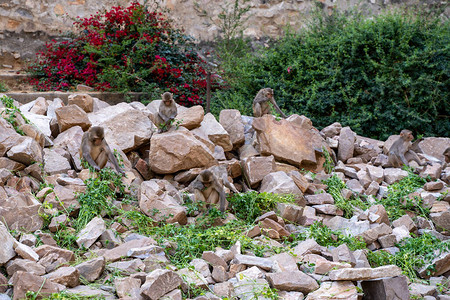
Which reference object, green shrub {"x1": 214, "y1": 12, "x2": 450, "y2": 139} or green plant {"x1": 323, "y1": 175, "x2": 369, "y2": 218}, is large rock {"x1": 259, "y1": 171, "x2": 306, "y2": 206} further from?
green shrub {"x1": 214, "y1": 12, "x2": 450, "y2": 139}

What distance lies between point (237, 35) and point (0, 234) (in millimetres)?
12114

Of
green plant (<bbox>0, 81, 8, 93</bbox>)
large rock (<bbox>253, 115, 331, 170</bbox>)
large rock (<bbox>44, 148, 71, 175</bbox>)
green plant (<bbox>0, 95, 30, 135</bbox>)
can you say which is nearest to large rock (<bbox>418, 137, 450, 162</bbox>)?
large rock (<bbox>253, 115, 331, 170</bbox>)

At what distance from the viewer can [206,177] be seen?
21.4 ft

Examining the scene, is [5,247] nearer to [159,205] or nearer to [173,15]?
[159,205]

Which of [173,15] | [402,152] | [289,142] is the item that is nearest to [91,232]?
[289,142]

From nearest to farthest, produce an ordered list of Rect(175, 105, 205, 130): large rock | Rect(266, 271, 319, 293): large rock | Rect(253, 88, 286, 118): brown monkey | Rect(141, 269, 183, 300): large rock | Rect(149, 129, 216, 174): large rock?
Rect(141, 269, 183, 300): large rock → Rect(266, 271, 319, 293): large rock → Rect(149, 129, 216, 174): large rock → Rect(175, 105, 205, 130): large rock → Rect(253, 88, 286, 118): brown monkey

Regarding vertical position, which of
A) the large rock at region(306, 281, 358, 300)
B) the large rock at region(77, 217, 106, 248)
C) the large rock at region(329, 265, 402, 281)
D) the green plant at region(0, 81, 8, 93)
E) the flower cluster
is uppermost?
the large rock at region(329, 265, 402, 281)

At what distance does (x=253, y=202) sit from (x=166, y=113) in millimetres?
2136

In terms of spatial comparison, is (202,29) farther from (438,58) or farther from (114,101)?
(438,58)

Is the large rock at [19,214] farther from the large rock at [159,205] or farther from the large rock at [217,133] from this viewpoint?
the large rock at [217,133]

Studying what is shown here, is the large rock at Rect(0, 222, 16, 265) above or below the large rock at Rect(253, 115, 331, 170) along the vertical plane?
above

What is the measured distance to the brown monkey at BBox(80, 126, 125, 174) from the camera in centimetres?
687

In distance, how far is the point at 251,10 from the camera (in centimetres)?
1603

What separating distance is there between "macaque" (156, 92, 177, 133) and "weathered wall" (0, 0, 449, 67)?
23.2 ft
